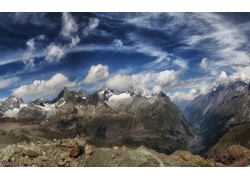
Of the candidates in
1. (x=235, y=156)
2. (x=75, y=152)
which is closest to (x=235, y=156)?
(x=235, y=156)

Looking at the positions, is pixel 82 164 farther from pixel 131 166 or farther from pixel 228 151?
pixel 228 151

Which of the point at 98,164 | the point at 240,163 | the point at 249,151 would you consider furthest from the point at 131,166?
the point at 249,151

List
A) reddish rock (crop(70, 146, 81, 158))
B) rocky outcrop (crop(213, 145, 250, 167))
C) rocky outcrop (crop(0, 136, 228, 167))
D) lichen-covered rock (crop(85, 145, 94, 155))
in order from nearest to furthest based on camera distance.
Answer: rocky outcrop (crop(0, 136, 228, 167)), reddish rock (crop(70, 146, 81, 158)), lichen-covered rock (crop(85, 145, 94, 155)), rocky outcrop (crop(213, 145, 250, 167))

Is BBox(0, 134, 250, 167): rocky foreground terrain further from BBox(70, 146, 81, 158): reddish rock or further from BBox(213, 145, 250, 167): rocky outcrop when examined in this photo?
BBox(213, 145, 250, 167): rocky outcrop

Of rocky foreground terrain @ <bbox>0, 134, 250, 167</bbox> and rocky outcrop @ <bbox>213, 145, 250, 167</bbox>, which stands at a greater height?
rocky foreground terrain @ <bbox>0, 134, 250, 167</bbox>

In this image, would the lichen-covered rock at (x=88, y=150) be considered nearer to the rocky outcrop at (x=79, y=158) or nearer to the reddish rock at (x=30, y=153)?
the rocky outcrop at (x=79, y=158)

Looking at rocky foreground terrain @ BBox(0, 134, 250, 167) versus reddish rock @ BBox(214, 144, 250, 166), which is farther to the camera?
reddish rock @ BBox(214, 144, 250, 166)

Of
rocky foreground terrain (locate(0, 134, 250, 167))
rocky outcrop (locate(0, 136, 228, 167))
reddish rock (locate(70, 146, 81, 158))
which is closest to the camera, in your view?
rocky foreground terrain (locate(0, 134, 250, 167))

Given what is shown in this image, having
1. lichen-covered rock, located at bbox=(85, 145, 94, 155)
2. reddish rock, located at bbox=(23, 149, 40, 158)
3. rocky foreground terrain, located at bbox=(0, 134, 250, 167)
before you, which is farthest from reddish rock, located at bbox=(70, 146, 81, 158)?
reddish rock, located at bbox=(23, 149, 40, 158)
